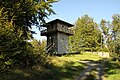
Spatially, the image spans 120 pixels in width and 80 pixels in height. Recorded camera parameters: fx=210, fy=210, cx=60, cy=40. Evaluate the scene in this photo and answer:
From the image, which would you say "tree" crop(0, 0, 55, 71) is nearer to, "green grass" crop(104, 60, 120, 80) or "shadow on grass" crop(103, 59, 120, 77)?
"green grass" crop(104, 60, 120, 80)

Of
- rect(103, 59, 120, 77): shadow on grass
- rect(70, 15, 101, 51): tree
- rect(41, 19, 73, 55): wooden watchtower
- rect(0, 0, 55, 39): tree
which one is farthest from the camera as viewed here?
rect(70, 15, 101, 51): tree

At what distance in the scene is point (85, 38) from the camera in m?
70.6

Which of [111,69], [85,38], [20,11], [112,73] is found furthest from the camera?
[85,38]

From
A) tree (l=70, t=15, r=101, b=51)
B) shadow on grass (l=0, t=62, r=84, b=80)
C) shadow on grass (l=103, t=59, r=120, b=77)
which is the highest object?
tree (l=70, t=15, r=101, b=51)

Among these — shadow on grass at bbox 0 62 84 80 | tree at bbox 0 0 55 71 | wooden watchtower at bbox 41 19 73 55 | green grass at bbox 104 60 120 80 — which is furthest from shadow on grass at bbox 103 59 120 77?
wooden watchtower at bbox 41 19 73 55

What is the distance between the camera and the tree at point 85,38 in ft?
232

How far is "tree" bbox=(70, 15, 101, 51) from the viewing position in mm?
70688

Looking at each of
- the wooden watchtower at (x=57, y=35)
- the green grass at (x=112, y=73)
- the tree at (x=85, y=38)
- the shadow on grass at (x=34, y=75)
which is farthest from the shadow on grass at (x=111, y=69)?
the tree at (x=85, y=38)

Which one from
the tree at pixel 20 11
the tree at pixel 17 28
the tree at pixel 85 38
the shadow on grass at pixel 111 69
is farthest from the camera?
the tree at pixel 85 38

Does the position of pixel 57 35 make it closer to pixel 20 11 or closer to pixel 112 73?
pixel 112 73

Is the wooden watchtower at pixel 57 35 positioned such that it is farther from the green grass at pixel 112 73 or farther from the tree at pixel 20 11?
the tree at pixel 20 11

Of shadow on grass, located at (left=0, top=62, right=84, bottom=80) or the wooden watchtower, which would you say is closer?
shadow on grass, located at (left=0, top=62, right=84, bottom=80)

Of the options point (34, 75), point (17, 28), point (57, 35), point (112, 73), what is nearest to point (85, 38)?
point (57, 35)

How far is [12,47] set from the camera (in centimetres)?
1511
